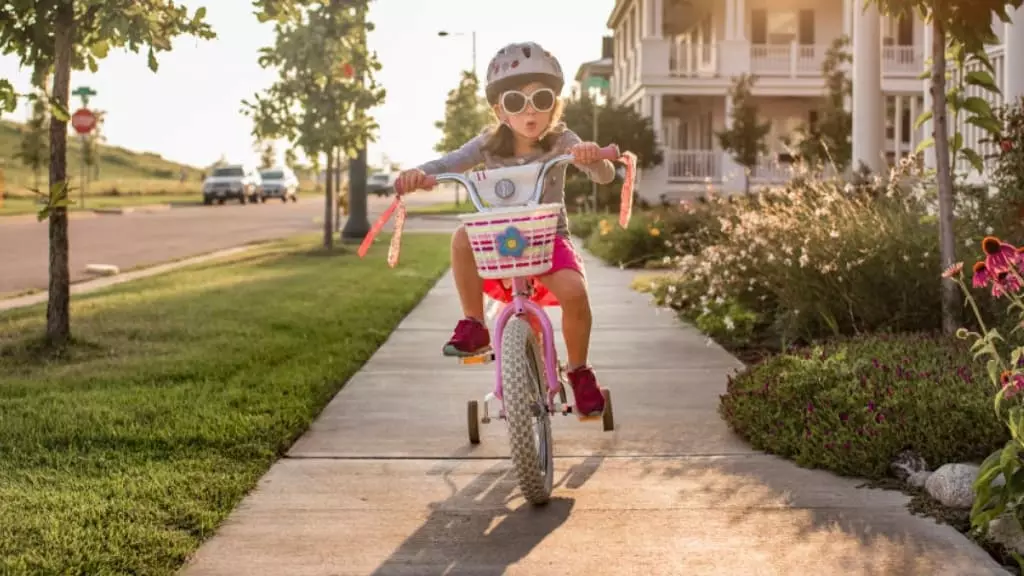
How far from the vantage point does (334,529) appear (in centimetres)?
496

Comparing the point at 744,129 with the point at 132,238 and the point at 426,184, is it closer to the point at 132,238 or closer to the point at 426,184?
the point at 132,238

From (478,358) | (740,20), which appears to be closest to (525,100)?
(478,358)

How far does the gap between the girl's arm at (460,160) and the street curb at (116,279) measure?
7953 mm

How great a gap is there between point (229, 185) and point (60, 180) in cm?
4739

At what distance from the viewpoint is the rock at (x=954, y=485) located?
5090 millimetres

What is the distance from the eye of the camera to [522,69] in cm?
545

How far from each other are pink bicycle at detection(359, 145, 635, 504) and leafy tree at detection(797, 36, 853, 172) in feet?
74.9

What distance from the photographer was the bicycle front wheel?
5043 millimetres

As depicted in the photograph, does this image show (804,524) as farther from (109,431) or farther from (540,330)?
(109,431)

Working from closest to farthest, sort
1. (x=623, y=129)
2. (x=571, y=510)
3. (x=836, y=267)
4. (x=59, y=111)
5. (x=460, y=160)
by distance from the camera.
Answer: (x=571, y=510) → (x=460, y=160) → (x=59, y=111) → (x=836, y=267) → (x=623, y=129)

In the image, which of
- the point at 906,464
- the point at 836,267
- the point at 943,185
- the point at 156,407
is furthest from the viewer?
the point at 836,267

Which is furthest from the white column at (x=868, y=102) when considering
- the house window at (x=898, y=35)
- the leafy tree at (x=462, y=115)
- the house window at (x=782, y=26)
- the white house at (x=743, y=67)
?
the leafy tree at (x=462, y=115)

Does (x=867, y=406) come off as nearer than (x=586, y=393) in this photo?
No

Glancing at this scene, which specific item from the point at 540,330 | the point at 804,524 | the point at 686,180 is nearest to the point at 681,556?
the point at 804,524
